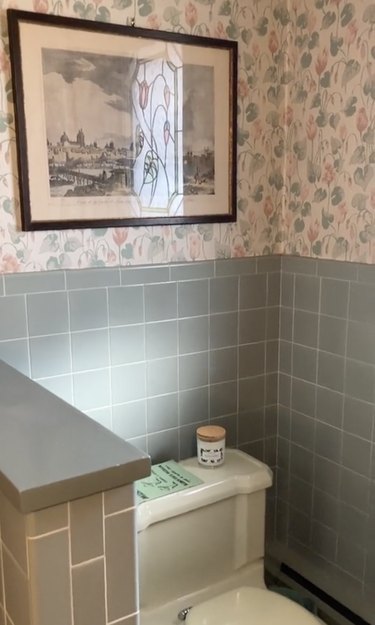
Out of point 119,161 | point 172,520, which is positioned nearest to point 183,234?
point 119,161

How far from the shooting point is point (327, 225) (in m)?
1.84

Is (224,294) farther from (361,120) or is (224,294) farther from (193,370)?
(361,120)

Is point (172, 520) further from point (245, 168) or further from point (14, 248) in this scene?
point (245, 168)

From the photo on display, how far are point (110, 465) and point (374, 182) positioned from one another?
1.22 m

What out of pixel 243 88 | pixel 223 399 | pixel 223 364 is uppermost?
pixel 243 88

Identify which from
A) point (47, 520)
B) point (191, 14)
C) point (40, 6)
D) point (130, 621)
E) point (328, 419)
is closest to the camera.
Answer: point (47, 520)

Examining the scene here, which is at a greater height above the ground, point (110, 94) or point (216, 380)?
point (110, 94)

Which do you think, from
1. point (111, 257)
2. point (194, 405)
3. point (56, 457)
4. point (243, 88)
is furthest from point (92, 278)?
point (56, 457)

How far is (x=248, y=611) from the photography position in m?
1.56

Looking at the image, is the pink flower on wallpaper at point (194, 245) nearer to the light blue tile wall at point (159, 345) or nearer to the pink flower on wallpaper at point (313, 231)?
the light blue tile wall at point (159, 345)

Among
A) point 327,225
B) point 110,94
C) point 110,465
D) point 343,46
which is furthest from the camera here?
point 327,225

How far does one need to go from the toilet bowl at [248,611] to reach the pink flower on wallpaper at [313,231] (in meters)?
1.07

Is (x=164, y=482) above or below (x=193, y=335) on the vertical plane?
below

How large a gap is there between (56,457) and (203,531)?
0.94 metres
